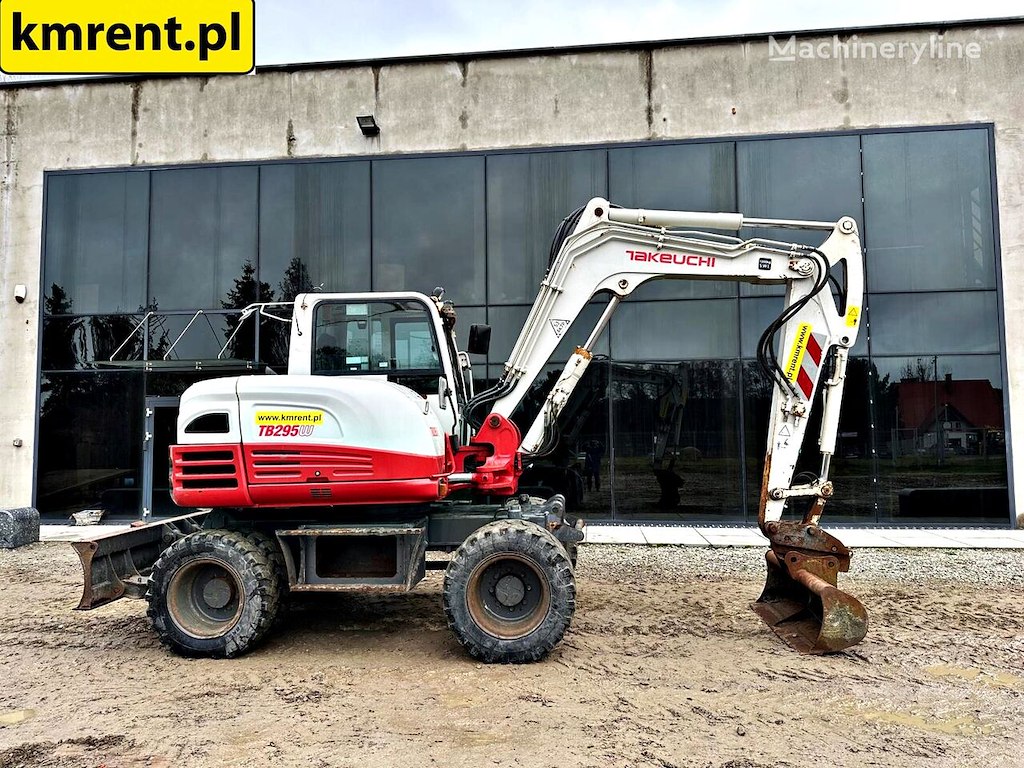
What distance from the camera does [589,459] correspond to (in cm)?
1234

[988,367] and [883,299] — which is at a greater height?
[883,299]

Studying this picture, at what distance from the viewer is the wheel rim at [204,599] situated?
5457 mm

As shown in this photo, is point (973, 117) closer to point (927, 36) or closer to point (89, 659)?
point (927, 36)

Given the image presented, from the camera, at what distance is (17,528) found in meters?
10.6

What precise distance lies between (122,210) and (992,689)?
14836 millimetres

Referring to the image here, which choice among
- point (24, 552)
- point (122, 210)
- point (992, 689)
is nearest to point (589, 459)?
point (992, 689)

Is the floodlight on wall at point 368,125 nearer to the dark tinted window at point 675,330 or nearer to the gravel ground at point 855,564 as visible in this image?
the dark tinted window at point 675,330

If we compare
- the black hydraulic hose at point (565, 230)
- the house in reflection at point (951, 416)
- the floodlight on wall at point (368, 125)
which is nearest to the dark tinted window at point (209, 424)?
the black hydraulic hose at point (565, 230)

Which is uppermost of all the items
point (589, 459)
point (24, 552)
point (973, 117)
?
point (973, 117)

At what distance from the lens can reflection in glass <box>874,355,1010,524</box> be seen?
11820mm

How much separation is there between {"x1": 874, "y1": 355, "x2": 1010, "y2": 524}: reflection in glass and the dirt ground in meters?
5.19

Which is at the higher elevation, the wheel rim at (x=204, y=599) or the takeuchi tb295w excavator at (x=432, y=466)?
the takeuchi tb295w excavator at (x=432, y=466)

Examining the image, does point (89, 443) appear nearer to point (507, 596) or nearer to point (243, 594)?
point (243, 594)

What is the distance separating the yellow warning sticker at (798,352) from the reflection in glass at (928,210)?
7.25 metres
